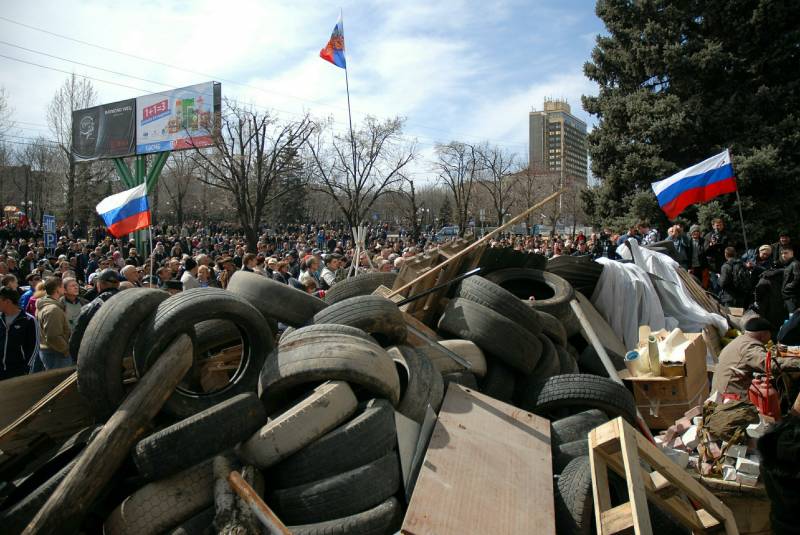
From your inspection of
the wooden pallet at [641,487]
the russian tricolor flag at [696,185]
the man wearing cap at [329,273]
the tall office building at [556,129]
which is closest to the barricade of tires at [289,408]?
the wooden pallet at [641,487]

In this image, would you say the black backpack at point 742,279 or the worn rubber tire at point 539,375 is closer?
the worn rubber tire at point 539,375

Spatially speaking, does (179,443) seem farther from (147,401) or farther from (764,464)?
(764,464)

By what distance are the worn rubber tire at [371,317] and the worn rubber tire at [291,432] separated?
3.95 feet

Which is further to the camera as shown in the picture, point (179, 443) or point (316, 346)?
point (316, 346)

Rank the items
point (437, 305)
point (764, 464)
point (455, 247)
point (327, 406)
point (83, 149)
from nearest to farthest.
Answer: point (764, 464) → point (327, 406) → point (437, 305) → point (455, 247) → point (83, 149)

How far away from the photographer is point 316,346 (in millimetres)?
4504

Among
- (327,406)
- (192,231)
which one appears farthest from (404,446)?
(192,231)

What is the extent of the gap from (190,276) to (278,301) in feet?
14.8

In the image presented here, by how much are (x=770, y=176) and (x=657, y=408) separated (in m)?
16.9

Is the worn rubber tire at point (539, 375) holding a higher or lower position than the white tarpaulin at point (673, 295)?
lower

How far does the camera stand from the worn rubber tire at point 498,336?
19.7ft

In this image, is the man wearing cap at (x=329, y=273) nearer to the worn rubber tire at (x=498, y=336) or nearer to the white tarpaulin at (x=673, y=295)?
the white tarpaulin at (x=673, y=295)

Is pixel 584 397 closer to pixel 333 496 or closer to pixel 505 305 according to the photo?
pixel 505 305

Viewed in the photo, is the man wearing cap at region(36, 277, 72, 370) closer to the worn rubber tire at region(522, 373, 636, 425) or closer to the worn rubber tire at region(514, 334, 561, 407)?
the worn rubber tire at region(514, 334, 561, 407)
